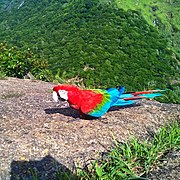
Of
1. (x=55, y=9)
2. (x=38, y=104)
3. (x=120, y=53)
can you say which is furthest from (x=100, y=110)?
(x=55, y=9)

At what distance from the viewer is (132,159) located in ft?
9.59

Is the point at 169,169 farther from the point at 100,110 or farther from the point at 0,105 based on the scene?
the point at 0,105

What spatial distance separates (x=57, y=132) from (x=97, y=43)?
42.8 m

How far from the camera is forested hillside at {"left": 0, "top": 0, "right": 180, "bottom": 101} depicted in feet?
123

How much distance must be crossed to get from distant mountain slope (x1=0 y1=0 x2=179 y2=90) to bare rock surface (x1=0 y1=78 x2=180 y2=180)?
80.5 ft

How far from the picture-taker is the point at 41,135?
3398 millimetres

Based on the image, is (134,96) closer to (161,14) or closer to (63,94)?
(63,94)

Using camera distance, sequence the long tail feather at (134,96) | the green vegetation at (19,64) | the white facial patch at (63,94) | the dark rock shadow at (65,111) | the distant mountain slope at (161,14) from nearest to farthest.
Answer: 1. the white facial patch at (63,94)
2. the long tail feather at (134,96)
3. the dark rock shadow at (65,111)
4. the green vegetation at (19,64)
5. the distant mountain slope at (161,14)

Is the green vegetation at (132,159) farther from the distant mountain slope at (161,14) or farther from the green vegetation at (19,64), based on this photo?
the distant mountain slope at (161,14)

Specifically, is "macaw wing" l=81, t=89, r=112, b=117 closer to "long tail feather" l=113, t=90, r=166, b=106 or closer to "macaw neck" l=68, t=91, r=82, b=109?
"macaw neck" l=68, t=91, r=82, b=109

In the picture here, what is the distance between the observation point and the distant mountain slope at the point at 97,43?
37344 millimetres

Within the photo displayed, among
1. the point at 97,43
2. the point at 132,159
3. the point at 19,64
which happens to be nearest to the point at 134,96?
the point at 132,159

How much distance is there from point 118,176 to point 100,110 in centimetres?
100

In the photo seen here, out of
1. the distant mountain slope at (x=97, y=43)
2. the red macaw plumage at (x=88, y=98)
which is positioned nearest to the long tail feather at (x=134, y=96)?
the red macaw plumage at (x=88, y=98)
